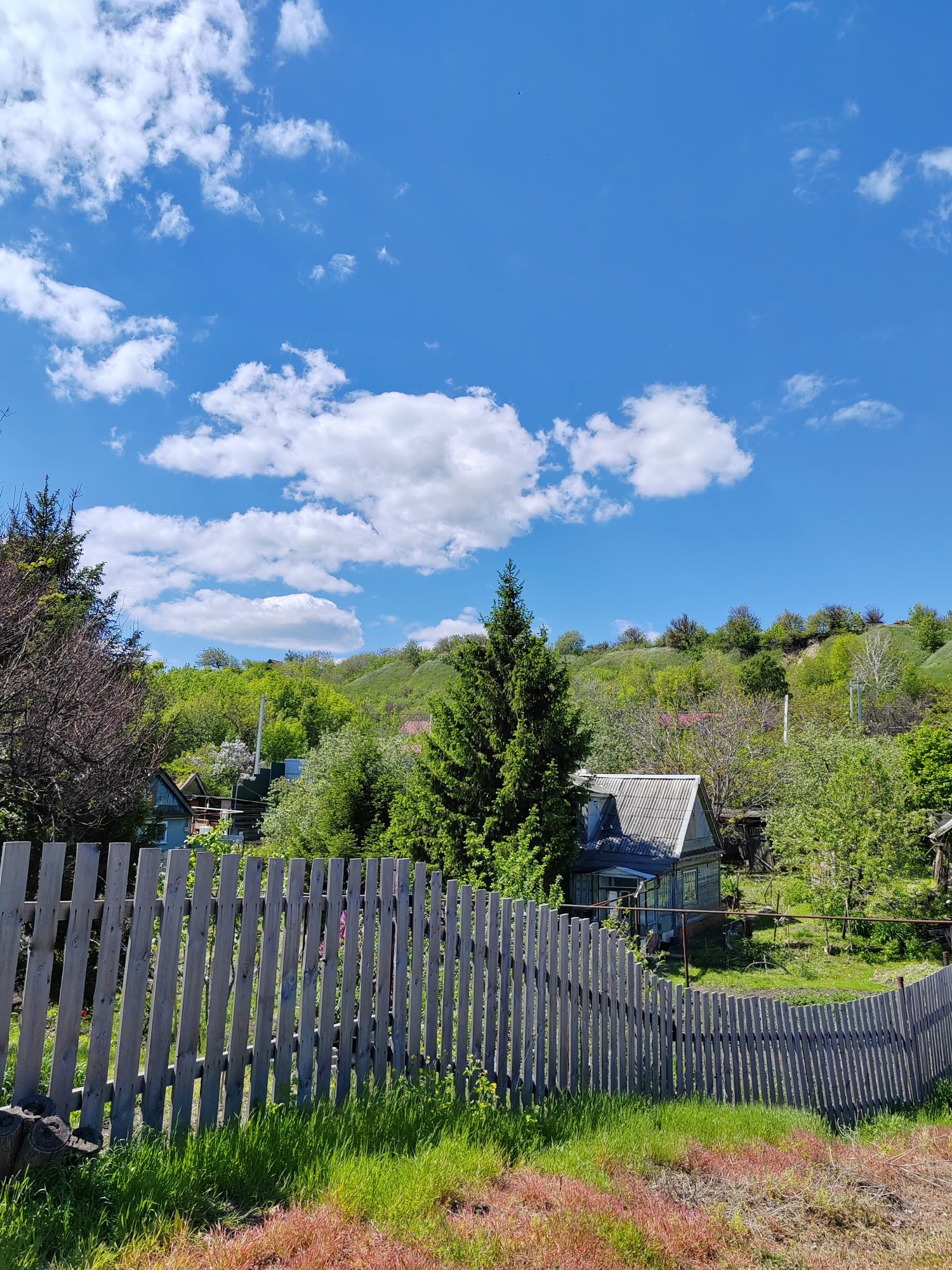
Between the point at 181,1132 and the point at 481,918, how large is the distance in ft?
6.85

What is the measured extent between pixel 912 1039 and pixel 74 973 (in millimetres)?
9336

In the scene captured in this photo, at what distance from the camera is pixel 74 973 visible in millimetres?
2979

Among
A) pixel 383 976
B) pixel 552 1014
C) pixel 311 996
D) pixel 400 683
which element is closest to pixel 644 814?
pixel 552 1014

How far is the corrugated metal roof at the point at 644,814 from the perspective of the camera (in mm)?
23062

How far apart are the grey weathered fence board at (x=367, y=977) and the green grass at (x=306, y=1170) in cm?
20

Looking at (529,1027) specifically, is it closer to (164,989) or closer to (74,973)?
(164,989)

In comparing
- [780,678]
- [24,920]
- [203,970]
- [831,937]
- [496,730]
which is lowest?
[831,937]

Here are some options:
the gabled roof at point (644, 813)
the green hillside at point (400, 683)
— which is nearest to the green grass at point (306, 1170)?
the gabled roof at point (644, 813)

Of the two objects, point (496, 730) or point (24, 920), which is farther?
point (496, 730)

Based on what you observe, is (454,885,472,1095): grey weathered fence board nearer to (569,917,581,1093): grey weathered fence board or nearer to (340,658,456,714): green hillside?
(569,917,581,1093): grey weathered fence board

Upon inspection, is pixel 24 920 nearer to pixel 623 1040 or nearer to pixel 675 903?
pixel 623 1040

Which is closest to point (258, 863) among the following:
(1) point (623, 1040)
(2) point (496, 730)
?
(1) point (623, 1040)

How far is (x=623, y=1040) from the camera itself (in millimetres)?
5746

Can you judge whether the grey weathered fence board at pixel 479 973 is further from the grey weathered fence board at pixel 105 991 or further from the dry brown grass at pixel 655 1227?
the grey weathered fence board at pixel 105 991
